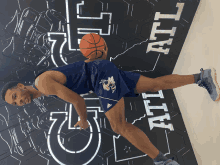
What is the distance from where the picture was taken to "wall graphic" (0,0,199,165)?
53.5 inches

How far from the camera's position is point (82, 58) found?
6.09 ft

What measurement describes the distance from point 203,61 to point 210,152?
26.6 inches

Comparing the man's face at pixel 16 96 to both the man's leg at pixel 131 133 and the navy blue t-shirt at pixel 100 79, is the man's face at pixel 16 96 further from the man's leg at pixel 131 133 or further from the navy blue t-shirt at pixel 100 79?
the man's leg at pixel 131 133

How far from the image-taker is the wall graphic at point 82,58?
4.46 feet

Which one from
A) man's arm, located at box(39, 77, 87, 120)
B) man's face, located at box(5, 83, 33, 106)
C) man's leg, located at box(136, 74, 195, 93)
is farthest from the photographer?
man's leg, located at box(136, 74, 195, 93)

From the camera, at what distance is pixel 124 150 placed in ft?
4.48

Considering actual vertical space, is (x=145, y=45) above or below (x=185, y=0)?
below

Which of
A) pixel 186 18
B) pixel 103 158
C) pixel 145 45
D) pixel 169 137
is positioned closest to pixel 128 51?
pixel 145 45

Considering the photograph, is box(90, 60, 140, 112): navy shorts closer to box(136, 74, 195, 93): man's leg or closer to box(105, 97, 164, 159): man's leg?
box(105, 97, 164, 159): man's leg

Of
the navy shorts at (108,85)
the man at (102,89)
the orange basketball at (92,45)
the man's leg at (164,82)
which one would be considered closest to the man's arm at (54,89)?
the man at (102,89)

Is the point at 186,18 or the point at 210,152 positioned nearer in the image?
the point at 210,152

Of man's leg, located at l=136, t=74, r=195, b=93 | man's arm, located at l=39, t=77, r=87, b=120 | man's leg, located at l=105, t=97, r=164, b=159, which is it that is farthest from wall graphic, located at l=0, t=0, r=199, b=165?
man's arm, located at l=39, t=77, r=87, b=120

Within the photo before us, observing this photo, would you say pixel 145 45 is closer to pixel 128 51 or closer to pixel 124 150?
pixel 128 51

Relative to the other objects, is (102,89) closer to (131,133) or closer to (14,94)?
(131,133)
